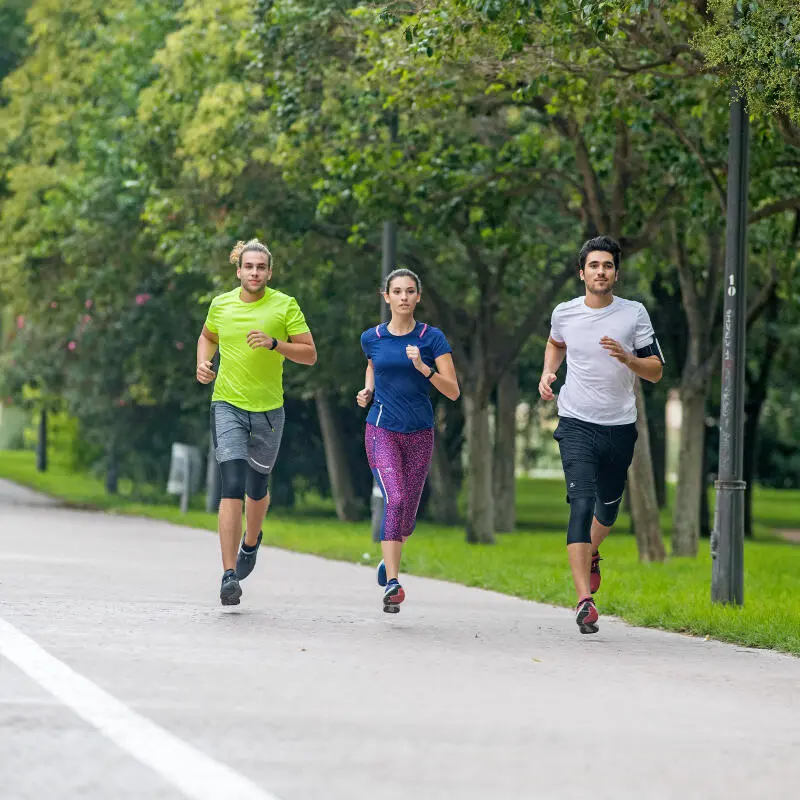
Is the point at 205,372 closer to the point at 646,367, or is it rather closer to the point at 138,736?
the point at 646,367

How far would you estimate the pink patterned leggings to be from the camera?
11.2 metres

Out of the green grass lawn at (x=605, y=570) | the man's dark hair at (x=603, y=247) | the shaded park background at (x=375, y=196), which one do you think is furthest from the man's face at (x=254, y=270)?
the green grass lawn at (x=605, y=570)

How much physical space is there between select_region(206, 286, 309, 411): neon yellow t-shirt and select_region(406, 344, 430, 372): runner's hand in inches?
24.6

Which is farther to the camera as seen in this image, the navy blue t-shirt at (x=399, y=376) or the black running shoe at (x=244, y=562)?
the black running shoe at (x=244, y=562)

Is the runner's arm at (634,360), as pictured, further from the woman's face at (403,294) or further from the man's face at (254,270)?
the man's face at (254,270)

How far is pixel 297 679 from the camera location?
797cm

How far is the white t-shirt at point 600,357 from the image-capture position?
10.6 meters

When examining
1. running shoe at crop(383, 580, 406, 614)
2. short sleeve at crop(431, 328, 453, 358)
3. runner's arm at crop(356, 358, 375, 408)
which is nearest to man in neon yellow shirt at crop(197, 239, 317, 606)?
runner's arm at crop(356, 358, 375, 408)

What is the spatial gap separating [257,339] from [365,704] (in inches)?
146

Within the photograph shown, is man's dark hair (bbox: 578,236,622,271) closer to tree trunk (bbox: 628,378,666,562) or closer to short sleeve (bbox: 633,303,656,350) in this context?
short sleeve (bbox: 633,303,656,350)

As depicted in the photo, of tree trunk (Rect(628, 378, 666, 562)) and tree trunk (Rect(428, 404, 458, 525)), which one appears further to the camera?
tree trunk (Rect(428, 404, 458, 525))

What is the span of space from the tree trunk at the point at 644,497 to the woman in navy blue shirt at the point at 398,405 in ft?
33.2

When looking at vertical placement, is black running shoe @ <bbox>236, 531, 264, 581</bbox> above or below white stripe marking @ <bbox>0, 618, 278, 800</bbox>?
above

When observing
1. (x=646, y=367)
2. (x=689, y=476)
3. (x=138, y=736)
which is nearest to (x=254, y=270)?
(x=646, y=367)
